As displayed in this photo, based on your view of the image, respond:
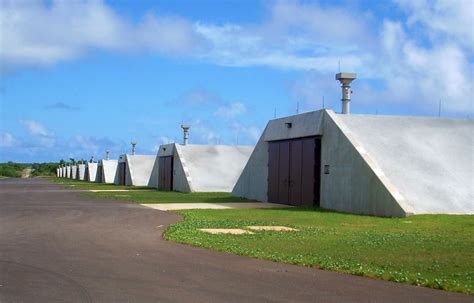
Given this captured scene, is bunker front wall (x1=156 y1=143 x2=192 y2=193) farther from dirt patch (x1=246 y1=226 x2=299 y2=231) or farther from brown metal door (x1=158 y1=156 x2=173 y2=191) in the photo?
dirt patch (x1=246 y1=226 x2=299 y2=231)

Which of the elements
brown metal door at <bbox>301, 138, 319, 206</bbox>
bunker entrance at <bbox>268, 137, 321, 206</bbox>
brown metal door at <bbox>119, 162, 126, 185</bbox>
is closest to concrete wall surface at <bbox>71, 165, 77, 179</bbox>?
brown metal door at <bbox>119, 162, 126, 185</bbox>

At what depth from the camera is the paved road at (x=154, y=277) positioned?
886cm

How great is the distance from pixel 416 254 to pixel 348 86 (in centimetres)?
1787

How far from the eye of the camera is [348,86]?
3042 cm

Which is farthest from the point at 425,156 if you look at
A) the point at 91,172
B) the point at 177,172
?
the point at 91,172

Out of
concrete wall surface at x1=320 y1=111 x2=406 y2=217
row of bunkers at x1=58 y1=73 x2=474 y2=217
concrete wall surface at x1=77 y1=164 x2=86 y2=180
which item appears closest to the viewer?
concrete wall surface at x1=320 y1=111 x2=406 y2=217

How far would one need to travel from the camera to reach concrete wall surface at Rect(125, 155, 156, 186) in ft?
230

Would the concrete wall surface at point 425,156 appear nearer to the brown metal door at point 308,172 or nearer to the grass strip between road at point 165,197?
the brown metal door at point 308,172

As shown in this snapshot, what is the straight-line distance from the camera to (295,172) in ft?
104

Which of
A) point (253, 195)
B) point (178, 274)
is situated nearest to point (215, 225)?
point (178, 274)

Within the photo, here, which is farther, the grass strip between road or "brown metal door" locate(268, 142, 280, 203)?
the grass strip between road

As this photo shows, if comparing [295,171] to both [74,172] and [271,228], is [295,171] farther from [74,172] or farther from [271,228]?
[74,172]

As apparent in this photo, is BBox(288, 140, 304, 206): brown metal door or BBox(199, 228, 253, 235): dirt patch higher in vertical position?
BBox(288, 140, 304, 206): brown metal door

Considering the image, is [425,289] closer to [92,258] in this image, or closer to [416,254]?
[416,254]
